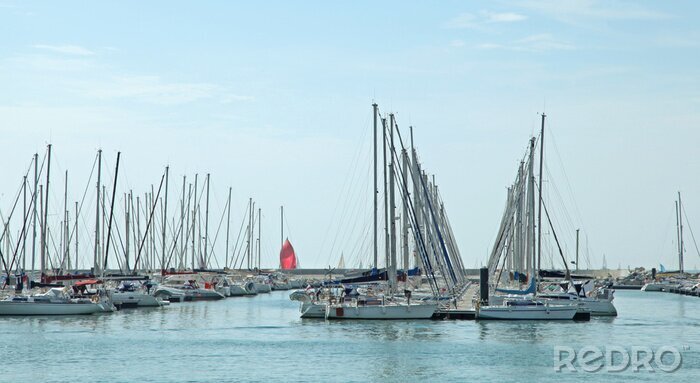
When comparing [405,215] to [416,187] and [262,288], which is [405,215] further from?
[262,288]

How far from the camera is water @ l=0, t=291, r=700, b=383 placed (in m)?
45.9

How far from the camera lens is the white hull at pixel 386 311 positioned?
65.2 m

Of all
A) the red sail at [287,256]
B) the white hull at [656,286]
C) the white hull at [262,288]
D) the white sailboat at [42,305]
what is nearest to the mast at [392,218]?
the white sailboat at [42,305]

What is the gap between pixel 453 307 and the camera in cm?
7300

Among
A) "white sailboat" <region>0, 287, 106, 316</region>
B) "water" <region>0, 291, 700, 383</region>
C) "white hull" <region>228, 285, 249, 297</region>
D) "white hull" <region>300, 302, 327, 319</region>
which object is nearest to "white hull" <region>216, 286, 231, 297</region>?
"white hull" <region>228, 285, 249, 297</region>

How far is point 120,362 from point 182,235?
73.4m

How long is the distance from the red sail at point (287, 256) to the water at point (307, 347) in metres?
92.9

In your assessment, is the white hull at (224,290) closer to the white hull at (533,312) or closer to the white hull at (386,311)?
the white hull at (386,311)

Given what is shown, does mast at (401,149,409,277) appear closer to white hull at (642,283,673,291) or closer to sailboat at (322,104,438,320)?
sailboat at (322,104,438,320)

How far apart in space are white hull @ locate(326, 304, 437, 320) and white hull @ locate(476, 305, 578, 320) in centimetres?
440

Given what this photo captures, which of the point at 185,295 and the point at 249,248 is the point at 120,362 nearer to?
the point at 185,295

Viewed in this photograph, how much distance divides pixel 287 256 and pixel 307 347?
117992 millimetres

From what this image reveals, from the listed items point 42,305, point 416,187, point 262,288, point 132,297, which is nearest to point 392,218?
point 416,187

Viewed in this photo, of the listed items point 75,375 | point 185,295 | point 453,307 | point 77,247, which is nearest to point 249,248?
point 77,247
